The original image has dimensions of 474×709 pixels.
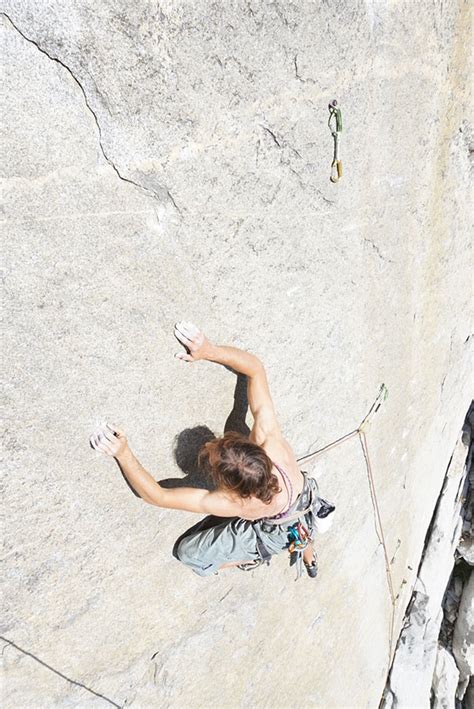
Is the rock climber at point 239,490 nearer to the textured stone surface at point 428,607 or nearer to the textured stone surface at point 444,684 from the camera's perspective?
the textured stone surface at point 428,607

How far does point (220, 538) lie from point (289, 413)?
0.55m

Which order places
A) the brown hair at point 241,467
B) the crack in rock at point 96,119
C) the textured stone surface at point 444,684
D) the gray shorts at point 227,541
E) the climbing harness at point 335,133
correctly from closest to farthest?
1. the crack in rock at point 96,119
2. the brown hair at point 241,467
3. the climbing harness at point 335,133
4. the gray shorts at point 227,541
5. the textured stone surface at point 444,684

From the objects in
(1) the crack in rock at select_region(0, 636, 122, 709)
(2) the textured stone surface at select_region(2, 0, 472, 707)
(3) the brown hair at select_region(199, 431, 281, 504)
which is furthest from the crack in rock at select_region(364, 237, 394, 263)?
(1) the crack in rock at select_region(0, 636, 122, 709)

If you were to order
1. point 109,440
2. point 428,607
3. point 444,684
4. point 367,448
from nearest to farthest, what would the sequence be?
point 109,440, point 367,448, point 428,607, point 444,684

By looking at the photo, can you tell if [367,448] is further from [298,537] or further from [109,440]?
[109,440]

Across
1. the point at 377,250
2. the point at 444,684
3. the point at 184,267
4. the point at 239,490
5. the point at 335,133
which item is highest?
the point at 377,250

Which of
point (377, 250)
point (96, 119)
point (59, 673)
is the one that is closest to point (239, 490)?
point (59, 673)

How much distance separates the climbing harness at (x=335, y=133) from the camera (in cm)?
167

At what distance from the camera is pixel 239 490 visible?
1.53m

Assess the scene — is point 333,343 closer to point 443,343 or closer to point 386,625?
point 443,343

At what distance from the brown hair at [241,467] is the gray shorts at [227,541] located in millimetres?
330

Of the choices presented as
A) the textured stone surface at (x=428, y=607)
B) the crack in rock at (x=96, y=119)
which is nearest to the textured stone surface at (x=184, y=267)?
the crack in rock at (x=96, y=119)

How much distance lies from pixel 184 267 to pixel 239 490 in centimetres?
67

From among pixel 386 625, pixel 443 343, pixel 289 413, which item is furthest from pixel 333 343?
pixel 386 625
